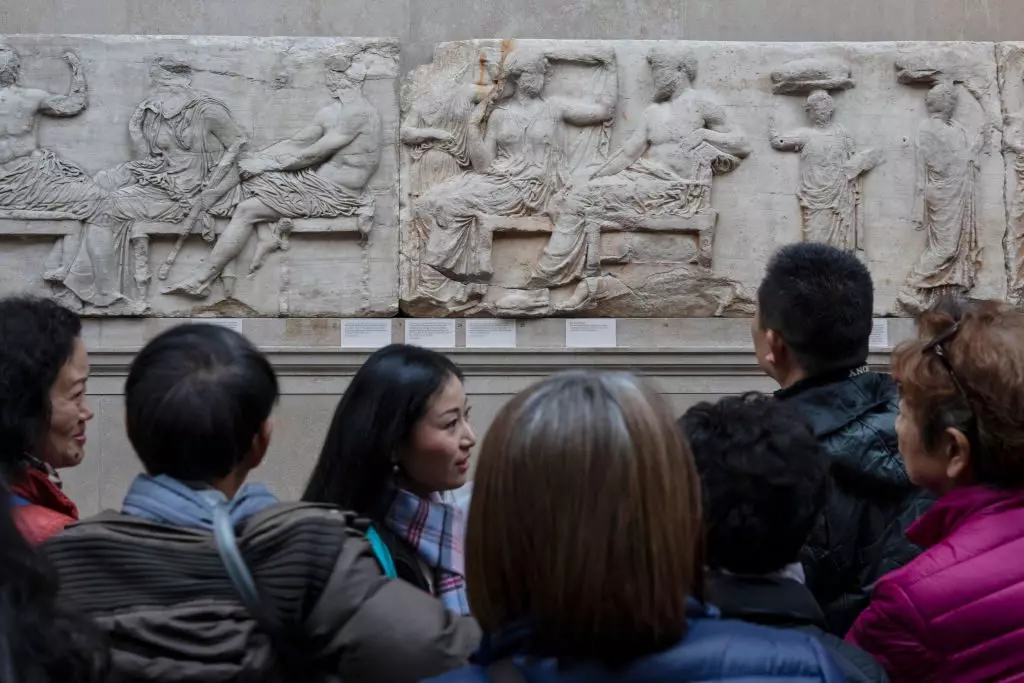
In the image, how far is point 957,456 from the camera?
2.41 metres

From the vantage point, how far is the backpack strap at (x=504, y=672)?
176cm

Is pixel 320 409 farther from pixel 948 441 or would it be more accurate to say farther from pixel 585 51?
pixel 948 441

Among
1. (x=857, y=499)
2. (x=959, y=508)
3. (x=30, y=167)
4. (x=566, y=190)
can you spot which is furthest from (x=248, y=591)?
(x=30, y=167)

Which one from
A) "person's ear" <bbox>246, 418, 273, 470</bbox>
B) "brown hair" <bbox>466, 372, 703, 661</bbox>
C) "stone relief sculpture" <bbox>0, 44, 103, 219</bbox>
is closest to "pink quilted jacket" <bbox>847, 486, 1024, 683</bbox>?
"brown hair" <bbox>466, 372, 703, 661</bbox>

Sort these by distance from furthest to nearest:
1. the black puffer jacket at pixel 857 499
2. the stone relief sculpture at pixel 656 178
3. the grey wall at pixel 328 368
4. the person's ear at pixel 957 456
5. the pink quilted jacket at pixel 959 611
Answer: the stone relief sculpture at pixel 656 178 < the grey wall at pixel 328 368 < the black puffer jacket at pixel 857 499 < the person's ear at pixel 957 456 < the pink quilted jacket at pixel 959 611

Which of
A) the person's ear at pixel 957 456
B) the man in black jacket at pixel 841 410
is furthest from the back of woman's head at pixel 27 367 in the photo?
the person's ear at pixel 957 456

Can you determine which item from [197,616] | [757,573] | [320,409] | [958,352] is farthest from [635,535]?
[320,409]

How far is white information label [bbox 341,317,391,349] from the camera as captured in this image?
7.55 m

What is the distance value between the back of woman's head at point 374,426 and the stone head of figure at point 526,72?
16.1 feet

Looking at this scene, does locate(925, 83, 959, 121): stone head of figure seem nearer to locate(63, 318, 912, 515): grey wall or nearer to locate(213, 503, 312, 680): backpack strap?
locate(63, 318, 912, 515): grey wall

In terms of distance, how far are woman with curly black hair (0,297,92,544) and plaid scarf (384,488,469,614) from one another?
26.0 inches

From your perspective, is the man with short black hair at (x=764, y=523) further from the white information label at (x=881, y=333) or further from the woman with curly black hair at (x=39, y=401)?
the white information label at (x=881, y=333)

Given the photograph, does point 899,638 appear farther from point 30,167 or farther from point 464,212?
point 30,167

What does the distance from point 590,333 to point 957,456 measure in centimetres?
523
